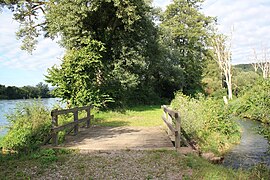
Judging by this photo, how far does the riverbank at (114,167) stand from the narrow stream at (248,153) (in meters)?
1.80

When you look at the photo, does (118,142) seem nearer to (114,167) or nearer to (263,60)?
(114,167)

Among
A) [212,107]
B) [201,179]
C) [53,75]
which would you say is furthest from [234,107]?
[201,179]

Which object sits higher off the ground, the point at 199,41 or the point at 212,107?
the point at 199,41

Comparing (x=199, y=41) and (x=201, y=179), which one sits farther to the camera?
(x=199, y=41)

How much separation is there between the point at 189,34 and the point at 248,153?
2673 centimetres

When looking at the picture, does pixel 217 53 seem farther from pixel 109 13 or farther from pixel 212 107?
pixel 212 107

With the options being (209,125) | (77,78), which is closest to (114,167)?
(209,125)

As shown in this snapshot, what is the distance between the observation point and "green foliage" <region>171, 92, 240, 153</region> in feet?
27.8

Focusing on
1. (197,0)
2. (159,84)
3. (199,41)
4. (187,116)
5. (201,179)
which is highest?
(197,0)

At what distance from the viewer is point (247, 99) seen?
1792cm

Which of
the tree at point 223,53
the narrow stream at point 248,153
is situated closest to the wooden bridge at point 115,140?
the narrow stream at point 248,153

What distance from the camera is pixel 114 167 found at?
5.12 m

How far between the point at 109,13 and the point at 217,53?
20578 millimetres

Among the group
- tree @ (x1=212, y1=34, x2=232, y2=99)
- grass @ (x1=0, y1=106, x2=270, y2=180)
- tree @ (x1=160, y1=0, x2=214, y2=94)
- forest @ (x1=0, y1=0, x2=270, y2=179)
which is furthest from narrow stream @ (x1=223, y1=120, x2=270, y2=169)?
tree @ (x1=160, y1=0, x2=214, y2=94)
